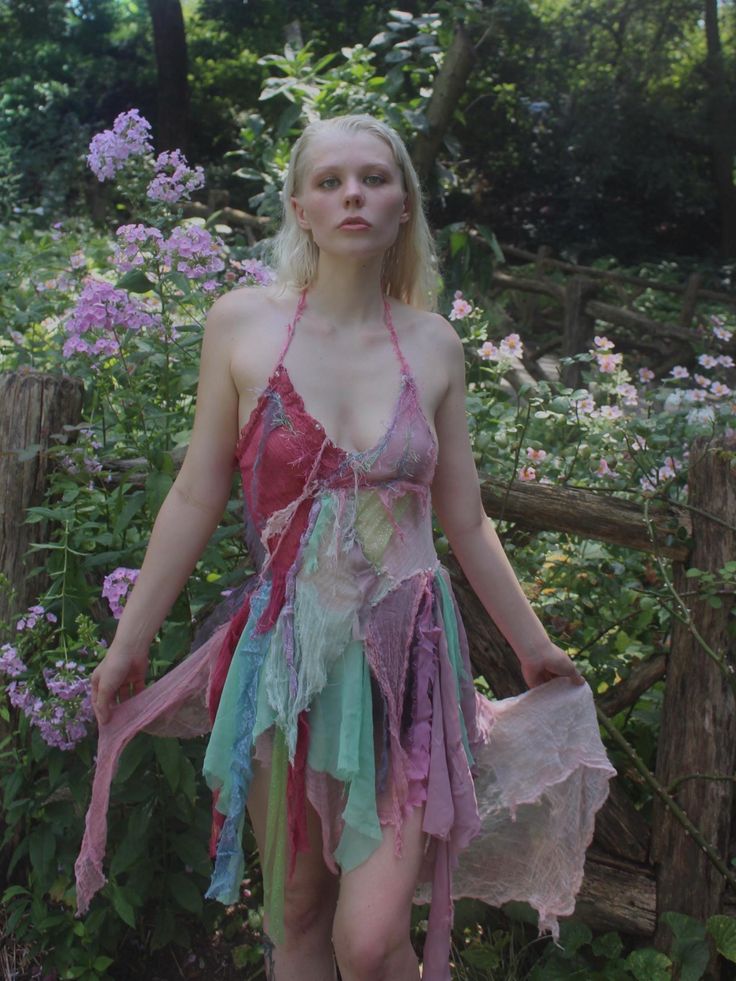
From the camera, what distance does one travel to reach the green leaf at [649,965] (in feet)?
7.86

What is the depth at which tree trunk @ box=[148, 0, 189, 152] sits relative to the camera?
11.9m

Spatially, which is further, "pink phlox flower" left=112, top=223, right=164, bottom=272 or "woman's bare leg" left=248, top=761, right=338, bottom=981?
"pink phlox flower" left=112, top=223, right=164, bottom=272

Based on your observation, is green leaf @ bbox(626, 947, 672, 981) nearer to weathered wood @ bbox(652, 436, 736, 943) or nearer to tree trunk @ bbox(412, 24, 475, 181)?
weathered wood @ bbox(652, 436, 736, 943)

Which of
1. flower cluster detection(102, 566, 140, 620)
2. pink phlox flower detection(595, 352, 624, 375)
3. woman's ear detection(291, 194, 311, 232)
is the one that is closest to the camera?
woman's ear detection(291, 194, 311, 232)

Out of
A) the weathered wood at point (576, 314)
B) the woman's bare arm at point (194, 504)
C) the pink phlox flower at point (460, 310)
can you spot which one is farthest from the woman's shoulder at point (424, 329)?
the weathered wood at point (576, 314)

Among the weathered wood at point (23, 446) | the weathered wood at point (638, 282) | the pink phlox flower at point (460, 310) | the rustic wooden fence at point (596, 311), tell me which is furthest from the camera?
the weathered wood at point (638, 282)

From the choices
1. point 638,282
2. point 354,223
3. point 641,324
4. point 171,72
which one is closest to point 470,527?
point 354,223

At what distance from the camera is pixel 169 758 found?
2.25 meters

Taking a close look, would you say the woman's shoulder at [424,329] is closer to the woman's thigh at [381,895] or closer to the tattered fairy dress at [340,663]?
the tattered fairy dress at [340,663]

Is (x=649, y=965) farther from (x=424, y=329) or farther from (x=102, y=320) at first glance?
(x=102, y=320)

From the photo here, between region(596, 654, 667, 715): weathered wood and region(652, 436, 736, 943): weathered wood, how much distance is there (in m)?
0.10

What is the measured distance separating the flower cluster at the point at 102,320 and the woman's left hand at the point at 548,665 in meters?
1.06

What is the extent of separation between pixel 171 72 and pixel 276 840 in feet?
37.4

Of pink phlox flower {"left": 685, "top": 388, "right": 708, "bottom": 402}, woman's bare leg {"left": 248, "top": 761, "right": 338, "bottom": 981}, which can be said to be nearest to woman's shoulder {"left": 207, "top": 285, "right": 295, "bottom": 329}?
woman's bare leg {"left": 248, "top": 761, "right": 338, "bottom": 981}
